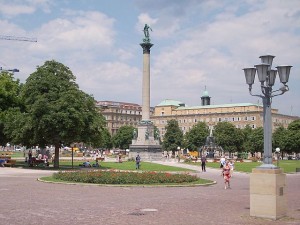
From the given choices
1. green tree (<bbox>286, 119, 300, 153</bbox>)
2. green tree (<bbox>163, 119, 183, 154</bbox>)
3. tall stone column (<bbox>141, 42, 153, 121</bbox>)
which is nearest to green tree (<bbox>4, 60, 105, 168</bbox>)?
tall stone column (<bbox>141, 42, 153, 121</bbox>)

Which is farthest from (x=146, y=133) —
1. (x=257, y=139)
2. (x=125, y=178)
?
(x=125, y=178)

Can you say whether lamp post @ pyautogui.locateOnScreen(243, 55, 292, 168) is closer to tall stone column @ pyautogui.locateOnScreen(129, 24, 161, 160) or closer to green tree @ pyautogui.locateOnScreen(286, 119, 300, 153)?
tall stone column @ pyautogui.locateOnScreen(129, 24, 161, 160)

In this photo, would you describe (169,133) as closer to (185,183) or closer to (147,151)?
(147,151)

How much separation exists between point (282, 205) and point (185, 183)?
13.8 meters

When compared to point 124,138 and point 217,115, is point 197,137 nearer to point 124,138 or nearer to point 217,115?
point 124,138

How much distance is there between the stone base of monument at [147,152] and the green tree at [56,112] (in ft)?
98.1

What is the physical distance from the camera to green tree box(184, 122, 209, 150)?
131 meters

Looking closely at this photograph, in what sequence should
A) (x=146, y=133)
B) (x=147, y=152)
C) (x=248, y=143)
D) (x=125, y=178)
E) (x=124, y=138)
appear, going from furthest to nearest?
(x=124, y=138)
(x=248, y=143)
(x=146, y=133)
(x=147, y=152)
(x=125, y=178)

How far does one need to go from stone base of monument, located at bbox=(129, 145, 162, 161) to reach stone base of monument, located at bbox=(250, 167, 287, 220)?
208 ft

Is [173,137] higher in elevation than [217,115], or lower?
lower

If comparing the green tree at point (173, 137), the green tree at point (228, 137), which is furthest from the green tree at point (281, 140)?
the green tree at point (173, 137)

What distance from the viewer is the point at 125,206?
62.4ft

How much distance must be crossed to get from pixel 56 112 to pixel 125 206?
28.8 meters

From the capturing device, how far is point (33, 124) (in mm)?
46125
